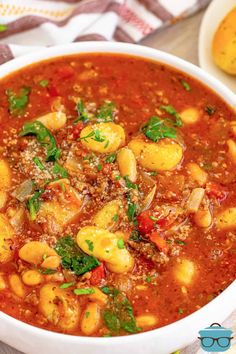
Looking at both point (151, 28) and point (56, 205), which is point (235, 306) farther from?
point (151, 28)

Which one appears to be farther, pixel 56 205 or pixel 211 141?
pixel 211 141

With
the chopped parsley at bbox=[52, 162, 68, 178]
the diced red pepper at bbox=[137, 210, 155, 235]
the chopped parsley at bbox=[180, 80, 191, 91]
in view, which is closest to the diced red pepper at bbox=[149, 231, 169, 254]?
the diced red pepper at bbox=[137, 210, 155, 235]

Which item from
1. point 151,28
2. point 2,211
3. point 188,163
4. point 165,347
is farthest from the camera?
point 151,28

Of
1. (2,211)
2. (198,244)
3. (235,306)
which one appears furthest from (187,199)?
(2,211)

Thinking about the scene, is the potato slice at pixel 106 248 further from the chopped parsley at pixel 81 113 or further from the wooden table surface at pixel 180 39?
the wooden table surface at pixel 180 39

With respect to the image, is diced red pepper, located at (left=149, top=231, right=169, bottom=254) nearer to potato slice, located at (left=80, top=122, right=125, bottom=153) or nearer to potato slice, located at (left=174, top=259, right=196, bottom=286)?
potato slice, located at (left=174, top=259, right=196, bottom=286)
